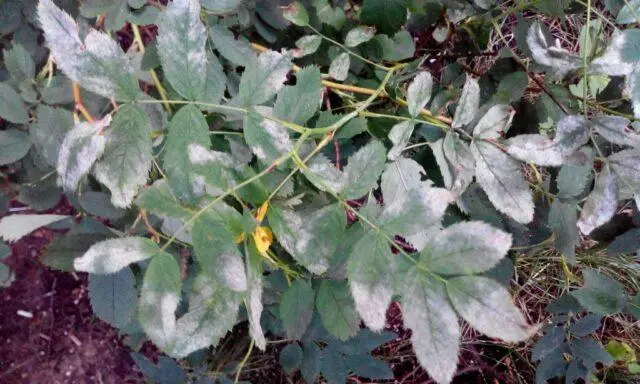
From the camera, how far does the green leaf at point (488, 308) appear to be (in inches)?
21.2

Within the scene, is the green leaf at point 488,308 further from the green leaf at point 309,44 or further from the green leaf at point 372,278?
the green leaf at point 309,44

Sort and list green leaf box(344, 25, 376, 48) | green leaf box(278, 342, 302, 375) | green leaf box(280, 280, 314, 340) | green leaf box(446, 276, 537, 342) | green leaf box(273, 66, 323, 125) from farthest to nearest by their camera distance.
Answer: green leaf box(278, 342, 302, 375) < green leaf box(344, 25, 376, 48) < green leaf box(280, 280, 314, 340) < green leaf box(273, 66, 323, 125) < green leaf box(446, 276, 537, 342)

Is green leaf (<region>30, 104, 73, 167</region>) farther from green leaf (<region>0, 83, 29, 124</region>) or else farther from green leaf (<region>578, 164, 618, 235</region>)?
green leaf (<region>578, 164, 618, 235</region>)

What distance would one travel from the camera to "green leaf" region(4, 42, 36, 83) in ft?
3.31

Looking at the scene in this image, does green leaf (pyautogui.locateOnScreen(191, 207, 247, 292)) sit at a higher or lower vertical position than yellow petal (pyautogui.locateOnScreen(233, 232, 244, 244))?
higher

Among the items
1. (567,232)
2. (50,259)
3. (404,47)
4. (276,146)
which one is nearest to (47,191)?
(50,259)

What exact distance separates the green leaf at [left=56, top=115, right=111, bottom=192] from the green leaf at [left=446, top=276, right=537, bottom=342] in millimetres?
418

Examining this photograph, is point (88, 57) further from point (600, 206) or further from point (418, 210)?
point (600, 206)

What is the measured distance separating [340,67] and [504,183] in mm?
392

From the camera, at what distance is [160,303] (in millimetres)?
628

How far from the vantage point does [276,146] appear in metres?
0.68

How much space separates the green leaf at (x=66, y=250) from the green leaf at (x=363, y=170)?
468mm

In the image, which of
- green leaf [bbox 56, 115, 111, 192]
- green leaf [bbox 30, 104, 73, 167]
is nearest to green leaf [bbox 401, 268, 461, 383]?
green leaf [bbox 56, 115, 111, 192]

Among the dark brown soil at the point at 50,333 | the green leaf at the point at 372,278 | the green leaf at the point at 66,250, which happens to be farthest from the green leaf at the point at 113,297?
the dark brown soil at the point at 50,333
